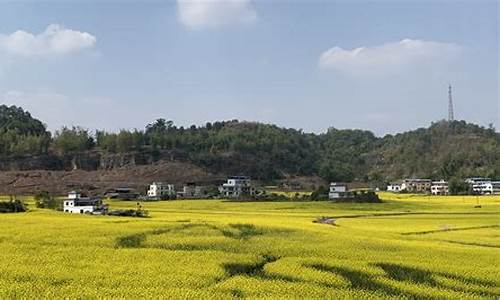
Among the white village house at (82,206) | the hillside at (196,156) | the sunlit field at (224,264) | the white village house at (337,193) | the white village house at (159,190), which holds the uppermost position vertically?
the hillside at (196,156)

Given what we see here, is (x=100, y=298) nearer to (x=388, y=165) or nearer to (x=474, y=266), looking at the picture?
(x=474, y=266)

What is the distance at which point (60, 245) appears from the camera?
2588 cm

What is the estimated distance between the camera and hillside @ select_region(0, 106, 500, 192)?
126812 millimetres

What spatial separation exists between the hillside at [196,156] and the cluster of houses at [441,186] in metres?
12.5

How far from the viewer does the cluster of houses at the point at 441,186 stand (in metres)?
124

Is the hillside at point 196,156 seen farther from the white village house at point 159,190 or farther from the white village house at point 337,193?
the white village house at point 337,193

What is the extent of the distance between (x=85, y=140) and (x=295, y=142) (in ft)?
222

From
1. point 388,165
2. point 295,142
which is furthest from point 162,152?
point 388,165

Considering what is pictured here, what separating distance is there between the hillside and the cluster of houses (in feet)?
41.0

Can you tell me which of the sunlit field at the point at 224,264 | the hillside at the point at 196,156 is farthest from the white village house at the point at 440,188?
the sunlit field at the point at 224,264

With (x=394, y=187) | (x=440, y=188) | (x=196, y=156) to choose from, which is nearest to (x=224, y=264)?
(x=440, y=188)

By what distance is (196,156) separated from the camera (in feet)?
478

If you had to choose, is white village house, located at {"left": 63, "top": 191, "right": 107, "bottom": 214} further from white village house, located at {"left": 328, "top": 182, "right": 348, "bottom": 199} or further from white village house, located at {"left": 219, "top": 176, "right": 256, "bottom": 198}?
white village house, located at {"left": 219, "top": 176, "right": 256, "bottom": 198}

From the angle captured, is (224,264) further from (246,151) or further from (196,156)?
(246,151)
